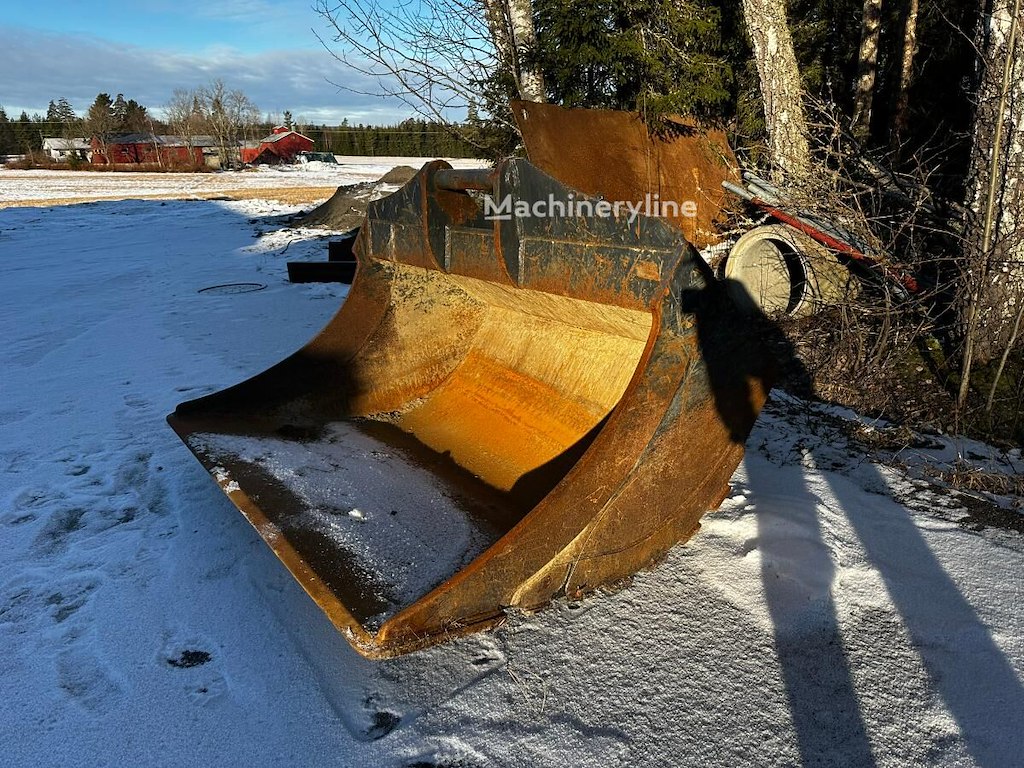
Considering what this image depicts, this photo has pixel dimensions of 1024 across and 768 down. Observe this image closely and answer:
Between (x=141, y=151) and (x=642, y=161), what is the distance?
63549 mm

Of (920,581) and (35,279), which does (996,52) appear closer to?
(920,581)

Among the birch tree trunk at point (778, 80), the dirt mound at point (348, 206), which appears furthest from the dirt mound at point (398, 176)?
the birch tree trunk at point (778, 80)

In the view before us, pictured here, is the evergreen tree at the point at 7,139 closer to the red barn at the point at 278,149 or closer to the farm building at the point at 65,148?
the farm building at the point at 65,148

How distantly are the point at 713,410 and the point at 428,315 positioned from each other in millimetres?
1726

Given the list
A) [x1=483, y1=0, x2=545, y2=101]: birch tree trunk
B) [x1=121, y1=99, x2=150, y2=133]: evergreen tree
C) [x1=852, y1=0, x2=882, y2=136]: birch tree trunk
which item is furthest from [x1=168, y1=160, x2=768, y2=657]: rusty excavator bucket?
[x1=121, y1=99, x2=150, y2=133]: evergreen tree

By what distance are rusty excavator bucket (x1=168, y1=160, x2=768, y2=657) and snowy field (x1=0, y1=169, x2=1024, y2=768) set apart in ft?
0.70

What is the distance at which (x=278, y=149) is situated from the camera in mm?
60969

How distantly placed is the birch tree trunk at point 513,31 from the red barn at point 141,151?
188 feet

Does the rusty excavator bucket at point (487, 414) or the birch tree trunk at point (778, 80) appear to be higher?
the birch tree trunk at point (778, 80)

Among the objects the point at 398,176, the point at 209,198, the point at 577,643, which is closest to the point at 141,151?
the point at 209,198

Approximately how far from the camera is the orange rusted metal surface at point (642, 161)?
5.03m

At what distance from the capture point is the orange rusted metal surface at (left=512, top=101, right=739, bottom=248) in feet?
16.5

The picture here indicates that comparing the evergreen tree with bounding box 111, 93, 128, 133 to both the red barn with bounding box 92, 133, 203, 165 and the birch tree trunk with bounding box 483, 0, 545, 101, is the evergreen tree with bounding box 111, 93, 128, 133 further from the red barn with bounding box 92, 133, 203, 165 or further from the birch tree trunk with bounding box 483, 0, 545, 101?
the birch tree trunk with bounding box 483, 0, 545, 101

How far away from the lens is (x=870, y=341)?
13.7 feet
